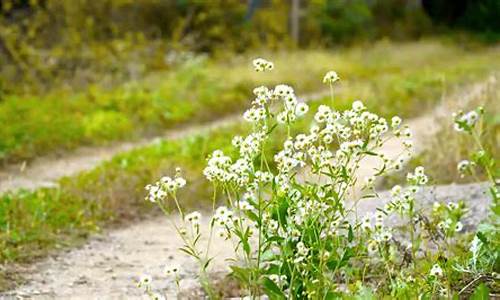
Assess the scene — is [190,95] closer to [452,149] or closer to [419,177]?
[452,149]

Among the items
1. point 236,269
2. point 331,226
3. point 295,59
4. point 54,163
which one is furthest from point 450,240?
point 295,59

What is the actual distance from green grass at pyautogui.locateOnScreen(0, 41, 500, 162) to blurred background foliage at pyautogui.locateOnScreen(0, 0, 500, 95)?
61 centimetres

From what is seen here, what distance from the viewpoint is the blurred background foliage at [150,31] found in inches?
482

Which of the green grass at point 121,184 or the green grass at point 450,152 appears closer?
→ the green grass at point 121,184

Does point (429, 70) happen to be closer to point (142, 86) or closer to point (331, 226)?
point (142, 86)

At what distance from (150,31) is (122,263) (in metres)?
10.2

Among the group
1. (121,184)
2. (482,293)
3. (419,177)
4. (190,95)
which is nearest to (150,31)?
(190,95)

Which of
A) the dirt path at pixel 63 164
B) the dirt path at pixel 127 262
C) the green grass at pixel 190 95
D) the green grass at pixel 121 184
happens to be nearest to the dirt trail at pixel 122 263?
the dirt path at pixel 127 262

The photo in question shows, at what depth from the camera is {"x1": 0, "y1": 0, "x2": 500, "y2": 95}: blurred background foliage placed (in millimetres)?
12250

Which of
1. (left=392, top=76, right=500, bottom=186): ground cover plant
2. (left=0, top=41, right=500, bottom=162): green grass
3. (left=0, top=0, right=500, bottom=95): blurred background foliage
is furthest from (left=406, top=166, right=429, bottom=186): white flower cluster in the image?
(left=0, top=0, right=500, bottom=95): blurred background foliage

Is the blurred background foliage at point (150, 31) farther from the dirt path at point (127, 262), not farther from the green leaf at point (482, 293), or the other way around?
the green leaf at point (482, 293)

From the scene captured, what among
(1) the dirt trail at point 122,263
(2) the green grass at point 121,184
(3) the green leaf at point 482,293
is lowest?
(3) the green leaf at point 482,293

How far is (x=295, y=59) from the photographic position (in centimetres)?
1476

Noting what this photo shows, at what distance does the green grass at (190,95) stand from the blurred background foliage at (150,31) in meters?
0.61
